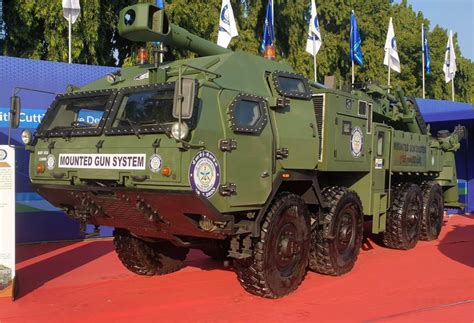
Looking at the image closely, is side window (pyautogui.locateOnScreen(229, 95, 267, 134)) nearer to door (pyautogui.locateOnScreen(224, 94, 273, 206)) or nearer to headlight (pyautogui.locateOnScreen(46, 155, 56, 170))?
door (pyautogui.locateOnScreen(224, 94, 273, 206))

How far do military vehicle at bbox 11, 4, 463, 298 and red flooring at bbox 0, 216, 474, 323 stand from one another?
307 millimetres

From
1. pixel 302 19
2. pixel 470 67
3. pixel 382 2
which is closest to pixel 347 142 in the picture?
pixel 302 19

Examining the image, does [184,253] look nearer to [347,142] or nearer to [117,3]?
[347,142]

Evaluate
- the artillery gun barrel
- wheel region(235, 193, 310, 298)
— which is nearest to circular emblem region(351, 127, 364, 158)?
wheel region(235, 193, 310, 298)

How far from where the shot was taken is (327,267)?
685cm

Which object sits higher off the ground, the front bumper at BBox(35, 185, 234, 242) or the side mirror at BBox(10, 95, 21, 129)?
the side mirror at BBox(10, 95, 21, 129)

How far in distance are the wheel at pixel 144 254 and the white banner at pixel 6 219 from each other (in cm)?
133

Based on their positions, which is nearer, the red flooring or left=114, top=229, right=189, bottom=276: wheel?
the red flooring

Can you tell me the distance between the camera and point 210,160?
479 centimetres

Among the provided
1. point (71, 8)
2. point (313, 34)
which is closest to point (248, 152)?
point (71, 8)

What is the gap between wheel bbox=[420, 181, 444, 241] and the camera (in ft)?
32.5

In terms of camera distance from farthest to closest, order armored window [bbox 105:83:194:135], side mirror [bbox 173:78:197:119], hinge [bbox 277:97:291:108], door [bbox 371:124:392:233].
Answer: door [bbox 371:124:392:233] < hinge [bbox 277:97:291:108] < armored window [bbox 105:83:194:135] < side mirror [bbox 173:78:197:119]

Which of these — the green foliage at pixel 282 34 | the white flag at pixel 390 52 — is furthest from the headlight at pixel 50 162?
the white flag at pixel 390 52

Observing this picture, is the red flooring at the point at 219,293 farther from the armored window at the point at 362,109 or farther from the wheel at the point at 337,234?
the armored window at the point at 362,109
